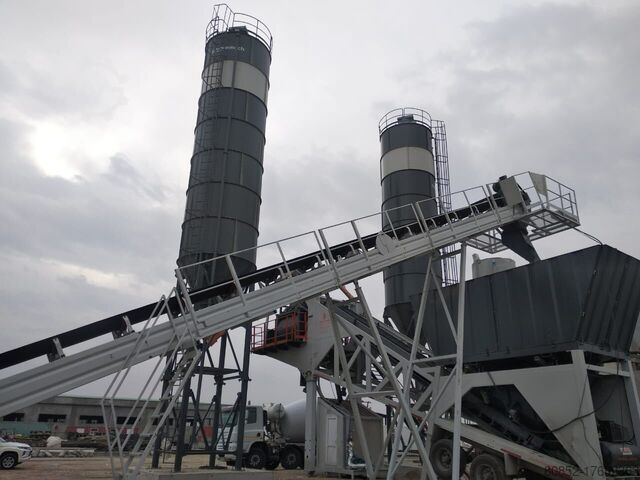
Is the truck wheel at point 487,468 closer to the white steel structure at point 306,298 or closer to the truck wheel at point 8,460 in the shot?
the white steel structure at point 306,298

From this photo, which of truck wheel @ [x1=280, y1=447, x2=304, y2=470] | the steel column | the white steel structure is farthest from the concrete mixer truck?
the steel column

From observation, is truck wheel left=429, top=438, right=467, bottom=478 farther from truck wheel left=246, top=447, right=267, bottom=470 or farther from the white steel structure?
truck wheel left=246, top=447, right=267, bottom=470

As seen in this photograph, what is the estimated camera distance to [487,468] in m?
12.1

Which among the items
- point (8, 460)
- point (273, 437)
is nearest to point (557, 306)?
point (273, 437)

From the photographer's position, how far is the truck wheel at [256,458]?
62.9ft

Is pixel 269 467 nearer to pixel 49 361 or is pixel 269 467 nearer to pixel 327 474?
pixel 327 474

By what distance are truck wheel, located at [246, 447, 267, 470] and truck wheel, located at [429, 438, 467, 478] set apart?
27.0ft

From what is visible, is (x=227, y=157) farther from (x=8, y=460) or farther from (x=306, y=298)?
(x=8, y=460)

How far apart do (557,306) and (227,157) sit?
10358 millimetres

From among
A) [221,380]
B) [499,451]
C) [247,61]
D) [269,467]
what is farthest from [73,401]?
[499,451]

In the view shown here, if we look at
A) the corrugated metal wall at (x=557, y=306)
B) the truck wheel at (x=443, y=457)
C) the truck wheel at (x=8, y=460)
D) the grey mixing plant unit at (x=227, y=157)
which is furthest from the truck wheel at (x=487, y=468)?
the truck wheel at (x=8, y=460)

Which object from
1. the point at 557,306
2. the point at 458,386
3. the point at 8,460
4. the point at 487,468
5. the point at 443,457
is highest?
the point at 557,306

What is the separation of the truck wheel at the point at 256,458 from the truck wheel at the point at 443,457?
27.0 feet

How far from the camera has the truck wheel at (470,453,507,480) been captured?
1172cm
